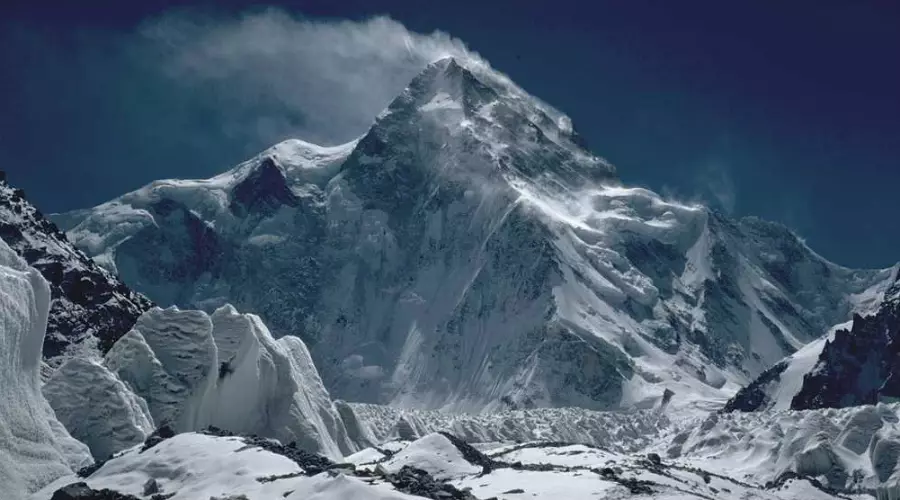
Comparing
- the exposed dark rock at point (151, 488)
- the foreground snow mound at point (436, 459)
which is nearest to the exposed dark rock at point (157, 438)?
the exposed dark rock at point (151, 488)

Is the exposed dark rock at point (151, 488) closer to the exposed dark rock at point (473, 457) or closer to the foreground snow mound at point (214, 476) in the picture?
the foreground snow mound at point (214, 476)

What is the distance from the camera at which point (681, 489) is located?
384 ft

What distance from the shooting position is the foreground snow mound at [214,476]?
8556 centimetres

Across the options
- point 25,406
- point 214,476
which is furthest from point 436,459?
point 25,406

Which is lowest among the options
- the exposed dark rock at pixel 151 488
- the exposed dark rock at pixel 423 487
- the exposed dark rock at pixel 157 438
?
the exposed dark rock at pixel 151 488

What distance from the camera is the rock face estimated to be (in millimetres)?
172375

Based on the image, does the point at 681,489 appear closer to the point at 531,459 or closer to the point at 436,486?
the point at 531,459

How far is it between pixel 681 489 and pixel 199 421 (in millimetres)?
50877

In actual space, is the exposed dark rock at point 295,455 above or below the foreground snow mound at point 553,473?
below

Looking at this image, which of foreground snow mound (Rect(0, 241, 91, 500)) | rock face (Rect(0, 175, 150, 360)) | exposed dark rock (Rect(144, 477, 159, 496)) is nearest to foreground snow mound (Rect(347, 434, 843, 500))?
exposed dark rock (Rect(144, 477, 159, 496))

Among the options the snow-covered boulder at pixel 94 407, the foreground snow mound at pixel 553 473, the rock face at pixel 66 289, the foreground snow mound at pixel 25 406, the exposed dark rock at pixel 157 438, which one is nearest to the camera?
the foreground snow mound at pixel 25 406

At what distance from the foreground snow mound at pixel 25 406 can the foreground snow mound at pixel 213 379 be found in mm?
31357

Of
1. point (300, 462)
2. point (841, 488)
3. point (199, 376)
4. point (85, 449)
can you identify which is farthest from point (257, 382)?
point (841, 488)

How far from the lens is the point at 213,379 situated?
140 metres
